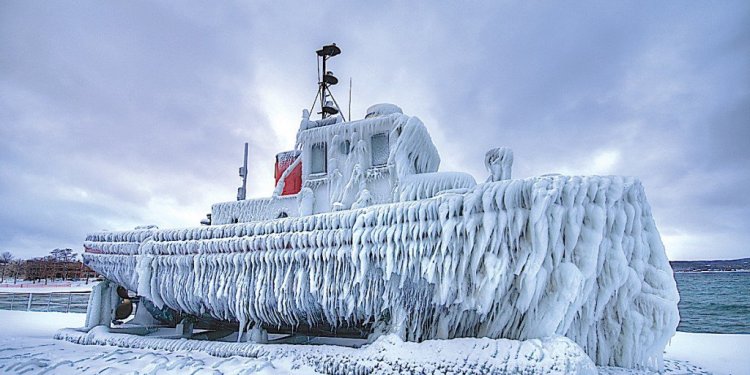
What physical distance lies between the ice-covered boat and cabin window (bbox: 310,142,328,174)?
1.09 m

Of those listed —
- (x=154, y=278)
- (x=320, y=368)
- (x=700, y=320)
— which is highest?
(x=154, y=278)

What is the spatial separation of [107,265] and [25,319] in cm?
830

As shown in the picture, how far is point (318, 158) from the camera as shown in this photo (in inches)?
512

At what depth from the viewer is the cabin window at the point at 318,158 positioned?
12867mm

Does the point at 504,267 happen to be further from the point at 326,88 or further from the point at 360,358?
the point at 326,88

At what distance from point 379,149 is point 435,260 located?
5.06 meters

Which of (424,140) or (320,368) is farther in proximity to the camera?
(424,140)

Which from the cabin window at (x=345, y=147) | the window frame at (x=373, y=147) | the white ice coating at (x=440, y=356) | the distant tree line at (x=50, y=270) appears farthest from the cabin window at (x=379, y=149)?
the distant tree line at (x=50, y=270)

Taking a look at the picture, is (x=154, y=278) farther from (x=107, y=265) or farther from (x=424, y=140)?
(x=424, y=140)

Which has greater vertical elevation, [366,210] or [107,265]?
[366,210]

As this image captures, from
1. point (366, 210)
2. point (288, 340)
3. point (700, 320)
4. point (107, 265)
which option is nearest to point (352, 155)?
point (366, 210)

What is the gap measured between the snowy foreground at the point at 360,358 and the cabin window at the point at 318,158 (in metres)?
5.54

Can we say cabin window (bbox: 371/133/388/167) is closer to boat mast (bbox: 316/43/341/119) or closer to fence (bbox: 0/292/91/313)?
Answer: boat mast (bbox: 316/43/341/119)

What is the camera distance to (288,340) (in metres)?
11.9
